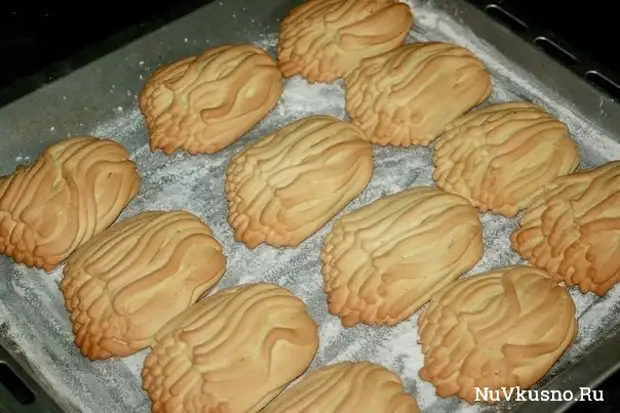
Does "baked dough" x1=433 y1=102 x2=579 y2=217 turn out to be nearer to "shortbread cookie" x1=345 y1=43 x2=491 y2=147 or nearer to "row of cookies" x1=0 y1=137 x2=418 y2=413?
"shortbread cookie" x1=345 y1=43 x2=491 y2=147

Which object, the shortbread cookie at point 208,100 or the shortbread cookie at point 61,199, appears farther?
the shortbread cookie at point 208,100

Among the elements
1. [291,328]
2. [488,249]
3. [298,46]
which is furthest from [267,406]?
[298,46]

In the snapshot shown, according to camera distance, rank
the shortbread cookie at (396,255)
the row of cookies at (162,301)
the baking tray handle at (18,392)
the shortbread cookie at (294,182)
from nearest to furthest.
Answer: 1. the baking tray handle at (18,392)
2. the row of cookies at (162,301)
3. the shortbread cookie at (396,255)
4. the shortbread cookie at (294,182)

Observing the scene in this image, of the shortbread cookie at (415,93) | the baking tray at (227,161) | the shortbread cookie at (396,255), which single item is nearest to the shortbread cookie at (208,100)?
the baking tray at (227,161)

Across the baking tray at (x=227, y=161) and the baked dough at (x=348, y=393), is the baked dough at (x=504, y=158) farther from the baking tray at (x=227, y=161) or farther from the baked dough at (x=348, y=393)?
the baked dough at (x=348, y=393)

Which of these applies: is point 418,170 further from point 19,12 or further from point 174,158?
point 19,12

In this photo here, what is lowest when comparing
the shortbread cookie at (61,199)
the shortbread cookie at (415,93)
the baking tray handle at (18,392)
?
the baking tray handle at (18,392)

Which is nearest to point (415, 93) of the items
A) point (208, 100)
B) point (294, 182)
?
point (294, 182)

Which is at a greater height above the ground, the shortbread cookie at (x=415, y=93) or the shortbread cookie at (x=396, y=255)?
the shortbread cookie at (x=415, y=93)
